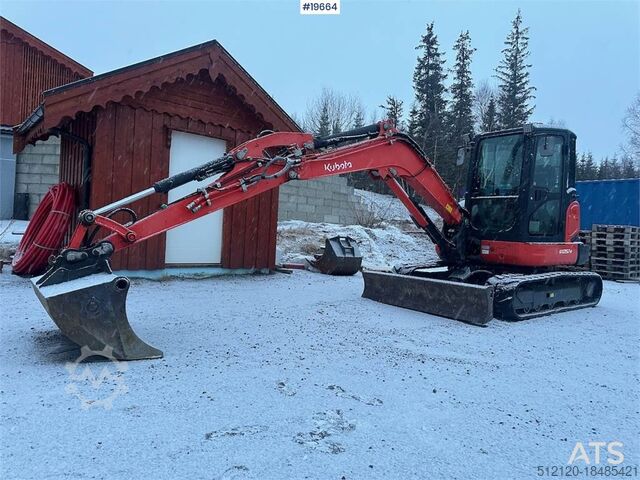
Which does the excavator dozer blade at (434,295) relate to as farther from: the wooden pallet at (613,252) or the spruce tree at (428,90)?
the spruce tree at (428,90)

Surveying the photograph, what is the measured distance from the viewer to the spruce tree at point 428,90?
3088 cm

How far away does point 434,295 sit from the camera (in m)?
6.73

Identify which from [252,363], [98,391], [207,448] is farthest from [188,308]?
[207,448]

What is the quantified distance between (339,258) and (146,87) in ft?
16.8

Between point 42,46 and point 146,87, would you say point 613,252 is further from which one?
point 42,46

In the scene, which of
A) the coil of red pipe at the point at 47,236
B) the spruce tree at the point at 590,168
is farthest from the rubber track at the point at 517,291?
the spruce tree at the point at 590,168

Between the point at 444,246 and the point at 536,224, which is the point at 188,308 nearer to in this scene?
the point at 444,246

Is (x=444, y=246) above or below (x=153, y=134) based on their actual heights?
below

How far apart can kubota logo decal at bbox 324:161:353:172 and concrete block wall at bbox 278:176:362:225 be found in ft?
36.9

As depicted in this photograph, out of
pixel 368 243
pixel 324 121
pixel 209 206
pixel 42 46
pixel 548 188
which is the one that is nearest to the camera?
pixel 209 206

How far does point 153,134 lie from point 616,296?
9.53 meters

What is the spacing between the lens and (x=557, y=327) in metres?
6.42

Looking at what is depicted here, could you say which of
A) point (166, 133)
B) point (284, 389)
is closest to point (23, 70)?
point (166, 133)

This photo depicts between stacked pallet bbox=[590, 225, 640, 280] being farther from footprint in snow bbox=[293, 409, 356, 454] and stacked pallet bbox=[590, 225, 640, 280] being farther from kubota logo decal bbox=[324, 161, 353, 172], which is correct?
footprint in snow bbox=[293, 409, 356, 454]
